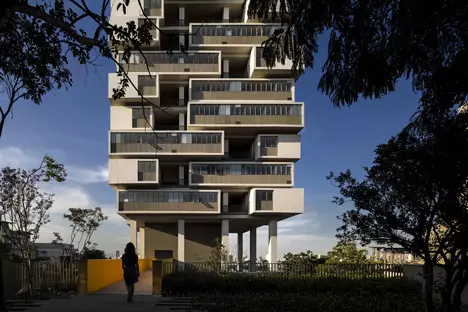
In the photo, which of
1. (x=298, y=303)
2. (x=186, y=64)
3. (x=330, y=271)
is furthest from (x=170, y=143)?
(x=298, y=303)

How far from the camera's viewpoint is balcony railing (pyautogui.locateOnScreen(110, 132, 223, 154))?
45875 mm

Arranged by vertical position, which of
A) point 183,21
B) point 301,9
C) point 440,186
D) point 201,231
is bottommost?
point 201,231

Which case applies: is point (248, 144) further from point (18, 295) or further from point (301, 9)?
point (301, 9)

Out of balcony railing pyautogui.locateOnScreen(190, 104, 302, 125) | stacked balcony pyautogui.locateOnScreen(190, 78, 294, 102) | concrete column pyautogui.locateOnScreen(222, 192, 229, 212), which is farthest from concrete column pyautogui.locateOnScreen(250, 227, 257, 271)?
stacked balcony pyautogui.locateOnScreen(190, 78, 294, 102)

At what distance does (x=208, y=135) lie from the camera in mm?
46375

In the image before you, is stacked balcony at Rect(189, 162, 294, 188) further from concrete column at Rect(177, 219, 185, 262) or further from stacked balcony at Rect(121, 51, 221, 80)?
stacked balcony at Rect(121, 51, 221, 80)

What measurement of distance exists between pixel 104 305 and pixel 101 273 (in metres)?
7.34

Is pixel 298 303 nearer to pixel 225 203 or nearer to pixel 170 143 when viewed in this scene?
pixel 170 143

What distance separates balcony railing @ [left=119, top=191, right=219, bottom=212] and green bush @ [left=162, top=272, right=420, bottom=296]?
28099mm

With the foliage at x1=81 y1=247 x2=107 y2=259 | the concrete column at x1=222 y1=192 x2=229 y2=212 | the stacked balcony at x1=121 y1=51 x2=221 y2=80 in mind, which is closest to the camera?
the foliage at x1=81 y1=247 x2=107 y2=259

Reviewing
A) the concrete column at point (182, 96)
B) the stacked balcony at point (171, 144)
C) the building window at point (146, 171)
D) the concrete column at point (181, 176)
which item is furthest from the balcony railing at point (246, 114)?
the building window at point (146, 171)

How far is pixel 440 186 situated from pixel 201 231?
44.7 meters

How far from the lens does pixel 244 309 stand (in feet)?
39.9

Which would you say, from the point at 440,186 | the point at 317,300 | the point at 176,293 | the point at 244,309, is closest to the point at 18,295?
the point at 176,293
